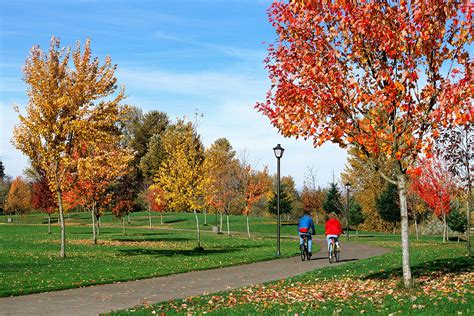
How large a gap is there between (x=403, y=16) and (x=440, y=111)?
7.39ft

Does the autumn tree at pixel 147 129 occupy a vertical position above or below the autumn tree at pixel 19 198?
above

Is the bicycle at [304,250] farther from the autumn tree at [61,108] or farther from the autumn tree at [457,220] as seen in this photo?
the autumn tree at [457,220]

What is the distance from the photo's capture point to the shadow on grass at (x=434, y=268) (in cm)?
1480

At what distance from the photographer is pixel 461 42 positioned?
11453mm

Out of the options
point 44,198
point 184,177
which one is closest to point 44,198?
point 44,198

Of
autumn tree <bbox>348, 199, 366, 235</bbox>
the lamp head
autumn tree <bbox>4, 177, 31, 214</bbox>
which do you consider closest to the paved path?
the lamp head

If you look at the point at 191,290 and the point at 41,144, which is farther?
the point at 41,144

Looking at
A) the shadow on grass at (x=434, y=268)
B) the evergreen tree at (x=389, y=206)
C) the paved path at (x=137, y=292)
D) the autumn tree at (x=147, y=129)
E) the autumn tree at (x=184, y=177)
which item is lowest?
the paved path at (x=137, y=292)

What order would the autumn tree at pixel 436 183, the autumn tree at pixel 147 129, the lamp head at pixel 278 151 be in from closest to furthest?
the lamp head at pixel 278 151 < the autumn tree at pixel 436 183 < the autumn tree at pixel 147 129

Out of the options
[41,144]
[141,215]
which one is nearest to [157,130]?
[141,215]

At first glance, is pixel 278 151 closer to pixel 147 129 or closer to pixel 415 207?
pixel 415 207

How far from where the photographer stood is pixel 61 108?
2300 centimetres

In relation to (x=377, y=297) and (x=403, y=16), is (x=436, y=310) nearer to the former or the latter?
(x=377, y=297)

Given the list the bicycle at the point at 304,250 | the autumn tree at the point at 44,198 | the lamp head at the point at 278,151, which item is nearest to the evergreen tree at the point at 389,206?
the lamp head at the point at 278,151
